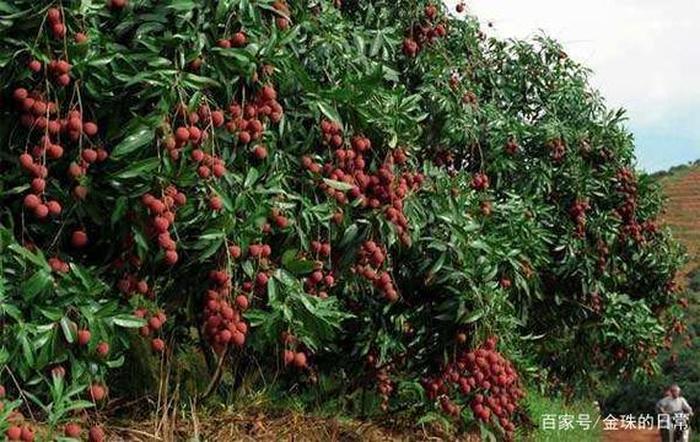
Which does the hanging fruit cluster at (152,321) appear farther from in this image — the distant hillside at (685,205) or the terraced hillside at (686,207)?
the terraced hillside at (686,207)

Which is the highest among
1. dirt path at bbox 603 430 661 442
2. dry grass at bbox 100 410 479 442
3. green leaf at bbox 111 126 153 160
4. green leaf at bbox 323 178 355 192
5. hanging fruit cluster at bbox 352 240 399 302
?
green leaf at bbox 111 126 153 160

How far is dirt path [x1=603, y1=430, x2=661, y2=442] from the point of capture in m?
14.6

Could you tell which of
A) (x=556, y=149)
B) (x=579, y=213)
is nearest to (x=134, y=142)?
(x=556, y=149)

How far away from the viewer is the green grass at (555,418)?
8.10 metres

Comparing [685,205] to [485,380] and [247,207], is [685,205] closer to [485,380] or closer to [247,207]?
[485,380]

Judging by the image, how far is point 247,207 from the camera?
3.29 metres

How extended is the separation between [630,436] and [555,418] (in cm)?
664

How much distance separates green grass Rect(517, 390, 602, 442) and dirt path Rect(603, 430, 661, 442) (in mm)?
1273

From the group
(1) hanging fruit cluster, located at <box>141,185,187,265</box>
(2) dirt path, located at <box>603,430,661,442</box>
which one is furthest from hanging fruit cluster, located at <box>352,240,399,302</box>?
(2) dirt path, located at <box>603,430,661,442</box>

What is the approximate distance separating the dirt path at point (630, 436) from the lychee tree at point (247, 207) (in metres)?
9.54

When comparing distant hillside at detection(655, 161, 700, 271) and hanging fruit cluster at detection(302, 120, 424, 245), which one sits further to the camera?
distant hillside at detection(655, 161, 700, 271)

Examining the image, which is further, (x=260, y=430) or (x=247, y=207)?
(x=260, y=430)

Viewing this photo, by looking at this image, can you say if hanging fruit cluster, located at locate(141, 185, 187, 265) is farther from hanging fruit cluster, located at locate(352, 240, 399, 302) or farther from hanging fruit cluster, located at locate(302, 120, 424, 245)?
hanging fruit cluster, located at locate(352, 240, 399, 302)

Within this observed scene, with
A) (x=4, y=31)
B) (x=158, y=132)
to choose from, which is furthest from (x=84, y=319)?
(x=4, y=31)
